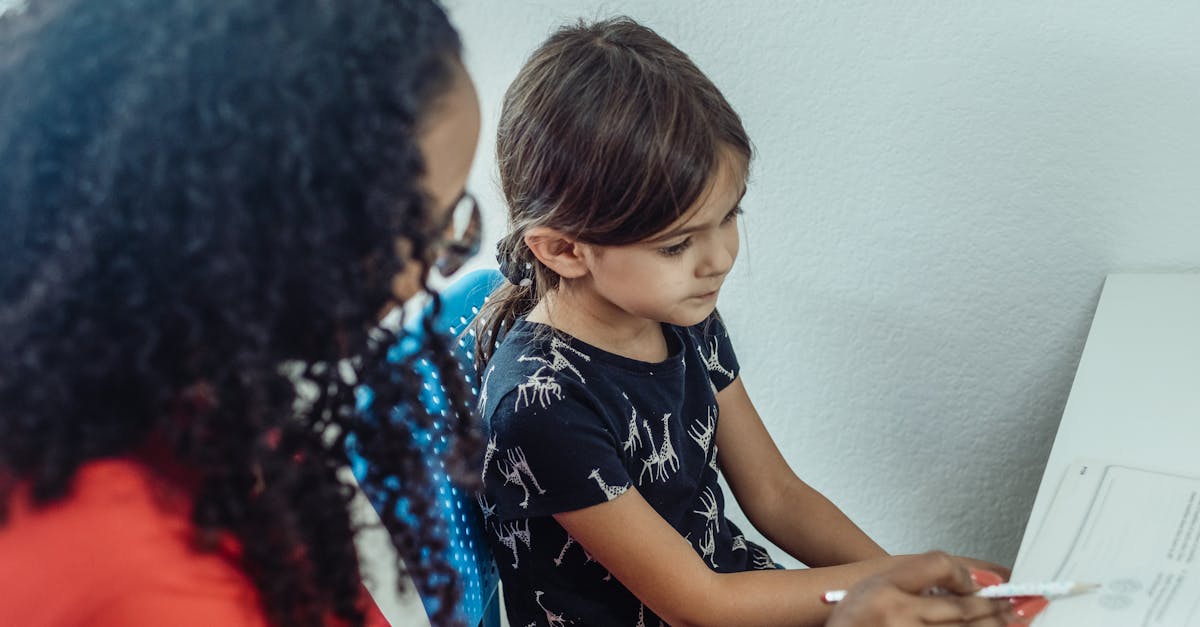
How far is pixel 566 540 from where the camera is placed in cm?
87

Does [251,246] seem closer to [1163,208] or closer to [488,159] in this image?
[488,159]

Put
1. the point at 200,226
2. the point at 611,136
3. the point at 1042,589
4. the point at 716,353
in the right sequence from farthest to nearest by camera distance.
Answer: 1. the point at 716,353
2. the point at 611,136
3. the point at 1042,589
4. the point at 200,226

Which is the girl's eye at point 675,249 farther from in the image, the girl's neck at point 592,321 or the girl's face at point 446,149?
the girl's face at point 446,149

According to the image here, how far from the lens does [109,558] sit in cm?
51

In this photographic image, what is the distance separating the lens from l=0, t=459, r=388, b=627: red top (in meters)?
0.49

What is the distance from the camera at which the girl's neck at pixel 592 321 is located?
2.88 feet

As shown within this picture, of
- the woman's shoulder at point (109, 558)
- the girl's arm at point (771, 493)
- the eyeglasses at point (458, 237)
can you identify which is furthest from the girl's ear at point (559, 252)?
the woman's shoulder at point (109, 558)

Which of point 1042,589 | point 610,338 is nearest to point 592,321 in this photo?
point 610,338

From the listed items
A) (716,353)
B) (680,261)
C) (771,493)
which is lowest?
(771,493)

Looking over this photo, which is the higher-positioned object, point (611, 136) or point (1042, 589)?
point (611, 136)

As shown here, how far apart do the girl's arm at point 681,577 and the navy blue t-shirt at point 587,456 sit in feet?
0.07

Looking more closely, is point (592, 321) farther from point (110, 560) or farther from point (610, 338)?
point (110, 560)

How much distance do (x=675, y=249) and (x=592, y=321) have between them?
108mm

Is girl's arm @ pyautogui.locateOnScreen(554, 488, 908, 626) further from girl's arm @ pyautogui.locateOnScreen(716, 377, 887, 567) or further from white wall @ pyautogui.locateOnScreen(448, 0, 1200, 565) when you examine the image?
white wall @ pyautogui.locateOnScreen(448, 0, 1200, 565)
